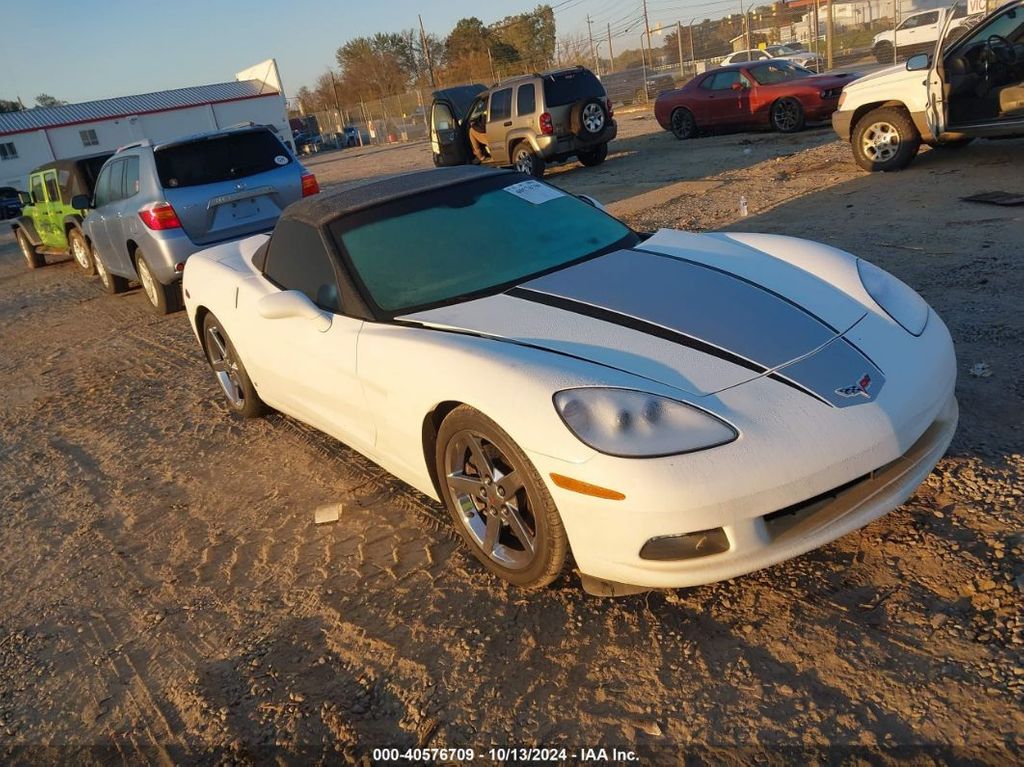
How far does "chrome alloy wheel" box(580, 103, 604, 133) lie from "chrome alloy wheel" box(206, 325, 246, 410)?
10.7 meters

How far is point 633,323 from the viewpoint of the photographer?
285 cm

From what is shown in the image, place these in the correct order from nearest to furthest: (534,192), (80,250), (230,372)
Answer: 1. (534,192)
2. (230,372)
3. (80,250)

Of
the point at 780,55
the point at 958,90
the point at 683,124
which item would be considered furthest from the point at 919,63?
the point at 780,55

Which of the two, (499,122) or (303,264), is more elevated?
(499,122)

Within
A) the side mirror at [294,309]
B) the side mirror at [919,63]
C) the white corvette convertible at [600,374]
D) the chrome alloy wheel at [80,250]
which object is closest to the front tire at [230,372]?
the white corvette convertible at [600,374]

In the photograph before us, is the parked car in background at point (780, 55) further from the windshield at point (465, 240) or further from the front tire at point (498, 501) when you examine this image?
the front tire at point (498, 501)

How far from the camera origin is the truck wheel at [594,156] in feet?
50.0

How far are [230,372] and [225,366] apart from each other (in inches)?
3.9

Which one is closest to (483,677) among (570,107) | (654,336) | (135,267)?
(654,336)

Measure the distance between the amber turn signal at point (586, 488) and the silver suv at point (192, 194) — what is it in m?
6.25

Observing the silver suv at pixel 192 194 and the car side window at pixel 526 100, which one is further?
the car side window at pixel 526 100

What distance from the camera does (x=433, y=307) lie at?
323 centimetres

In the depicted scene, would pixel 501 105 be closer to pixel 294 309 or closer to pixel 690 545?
pixel 294 309

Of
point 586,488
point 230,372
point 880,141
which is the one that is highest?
point 880,141
